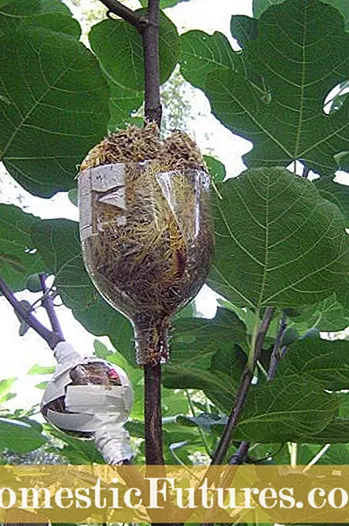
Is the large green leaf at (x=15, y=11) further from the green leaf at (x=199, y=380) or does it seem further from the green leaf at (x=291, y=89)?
the green leaf at (x=199, y=380)

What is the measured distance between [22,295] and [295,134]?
0.73ft

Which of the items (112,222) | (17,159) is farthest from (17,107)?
(112,222)

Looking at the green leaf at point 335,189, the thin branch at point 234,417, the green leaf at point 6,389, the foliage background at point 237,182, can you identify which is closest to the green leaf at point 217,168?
the foliage background at point 237,182

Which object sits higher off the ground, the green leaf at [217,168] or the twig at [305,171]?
the green leaf at [217,168]

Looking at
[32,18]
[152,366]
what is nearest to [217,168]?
[32,18]

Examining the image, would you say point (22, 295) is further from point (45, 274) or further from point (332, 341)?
point (332, 341)

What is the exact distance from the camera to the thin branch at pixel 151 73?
36 cm

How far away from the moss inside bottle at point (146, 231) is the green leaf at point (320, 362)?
0.15 metres

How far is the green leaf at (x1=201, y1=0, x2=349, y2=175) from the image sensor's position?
18.5 inches

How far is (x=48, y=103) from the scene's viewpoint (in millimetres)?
425

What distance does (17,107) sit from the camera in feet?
1.40

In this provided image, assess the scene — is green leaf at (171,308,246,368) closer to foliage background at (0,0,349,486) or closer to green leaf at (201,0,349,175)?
foliage background at (0,0,349,486)

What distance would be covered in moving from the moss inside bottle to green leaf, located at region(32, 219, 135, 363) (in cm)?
13

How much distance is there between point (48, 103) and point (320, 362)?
0.72ft
